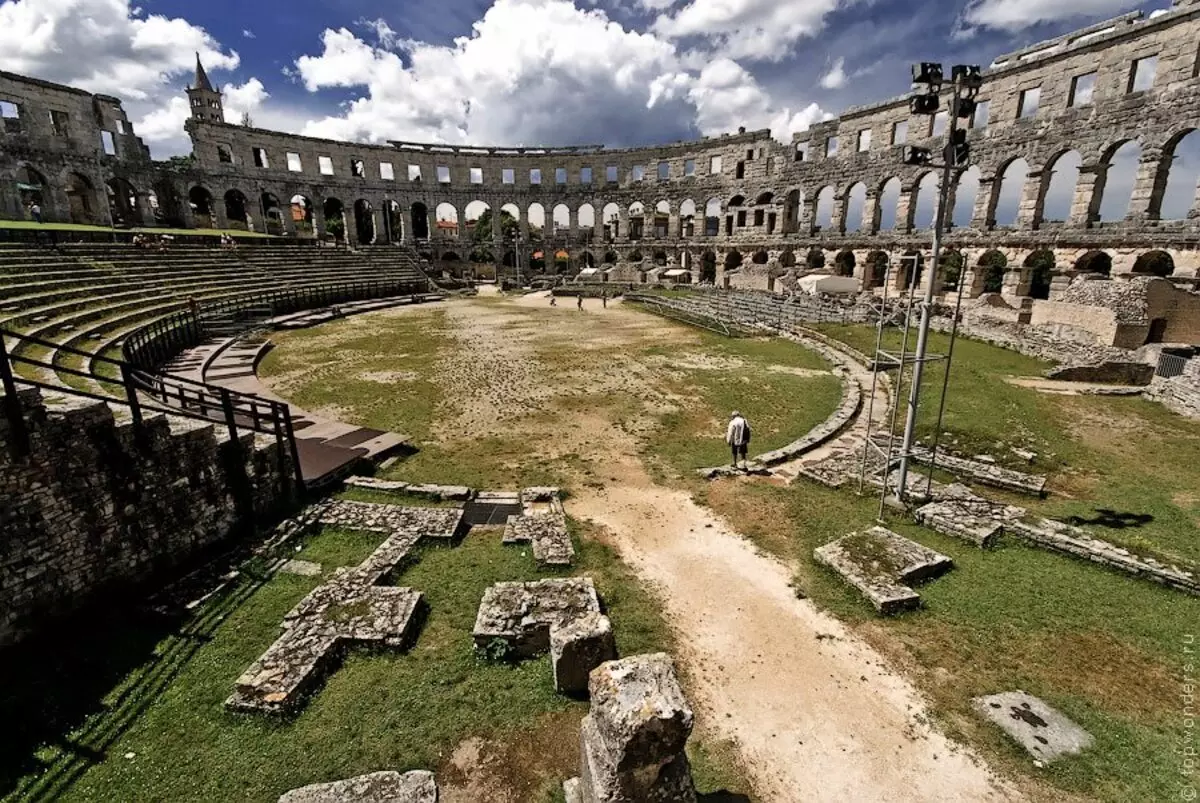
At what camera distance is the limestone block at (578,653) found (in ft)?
18.4

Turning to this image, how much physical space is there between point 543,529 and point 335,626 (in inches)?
130

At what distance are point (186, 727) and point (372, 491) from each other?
5233mm

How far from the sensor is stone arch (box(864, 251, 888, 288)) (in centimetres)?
3853

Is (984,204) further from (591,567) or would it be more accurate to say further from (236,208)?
(236,208)

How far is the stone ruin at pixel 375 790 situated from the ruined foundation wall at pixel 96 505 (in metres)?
4.65

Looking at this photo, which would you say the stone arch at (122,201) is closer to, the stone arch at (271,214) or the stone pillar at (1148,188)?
the stone arch at (271,214)

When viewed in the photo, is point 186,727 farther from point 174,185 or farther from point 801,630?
point 174,185

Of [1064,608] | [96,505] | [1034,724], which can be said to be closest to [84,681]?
[96,505]

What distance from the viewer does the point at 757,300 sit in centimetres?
3572

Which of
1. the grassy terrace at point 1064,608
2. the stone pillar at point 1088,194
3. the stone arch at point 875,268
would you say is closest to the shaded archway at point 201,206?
the stone arch at point 875,268

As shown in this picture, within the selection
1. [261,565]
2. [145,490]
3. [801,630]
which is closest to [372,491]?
[261,565]

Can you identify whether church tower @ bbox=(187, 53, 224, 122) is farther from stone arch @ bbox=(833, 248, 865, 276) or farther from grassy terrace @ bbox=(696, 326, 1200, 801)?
grassy terrace @ bbox=(696, 326, 1200, 801)

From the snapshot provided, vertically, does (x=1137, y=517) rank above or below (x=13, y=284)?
below

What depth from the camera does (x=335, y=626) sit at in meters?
6.26
